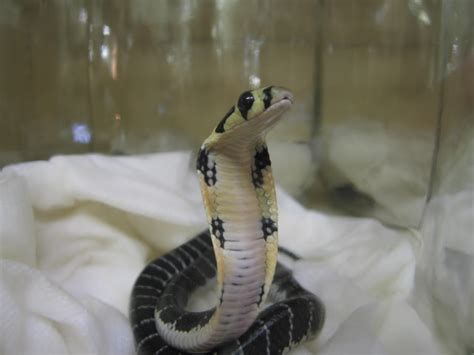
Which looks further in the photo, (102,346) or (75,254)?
(75,254)

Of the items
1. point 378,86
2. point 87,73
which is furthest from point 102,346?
point 378,86

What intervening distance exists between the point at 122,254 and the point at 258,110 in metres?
0.84

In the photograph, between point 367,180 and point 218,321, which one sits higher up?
point 218,321

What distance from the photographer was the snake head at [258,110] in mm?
583

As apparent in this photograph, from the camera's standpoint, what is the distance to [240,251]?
707 millimetres

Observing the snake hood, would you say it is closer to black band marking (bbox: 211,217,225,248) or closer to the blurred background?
black band marking (bbox: 211,217,225,248)

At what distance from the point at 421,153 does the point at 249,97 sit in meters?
1.09

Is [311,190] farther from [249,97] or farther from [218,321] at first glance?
[249,97]

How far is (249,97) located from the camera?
0.61 meters

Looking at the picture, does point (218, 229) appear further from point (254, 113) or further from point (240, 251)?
point (254, 113)

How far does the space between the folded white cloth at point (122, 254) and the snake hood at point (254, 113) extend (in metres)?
0.46

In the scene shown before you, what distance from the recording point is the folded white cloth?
33.7 inches

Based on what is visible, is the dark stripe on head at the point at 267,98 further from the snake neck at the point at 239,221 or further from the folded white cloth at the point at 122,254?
the folded white cloth at the point at 122,254

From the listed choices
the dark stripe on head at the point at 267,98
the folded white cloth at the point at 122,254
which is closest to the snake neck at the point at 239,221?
the dark stripe on head at the point at 267,98
